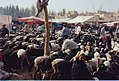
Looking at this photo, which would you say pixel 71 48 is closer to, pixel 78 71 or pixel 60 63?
pixel 60 63

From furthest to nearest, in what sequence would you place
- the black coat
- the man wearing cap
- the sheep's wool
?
the sheep's wool < the man wearing cap < the black coat

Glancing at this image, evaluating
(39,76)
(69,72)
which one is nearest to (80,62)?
(69,72)

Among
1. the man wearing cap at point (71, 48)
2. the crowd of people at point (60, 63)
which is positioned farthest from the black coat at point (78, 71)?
the man wearing cap at point (71, 48)

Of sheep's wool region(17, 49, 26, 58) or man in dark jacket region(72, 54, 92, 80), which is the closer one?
man in dark jacket region(72, 54, 92, 80)

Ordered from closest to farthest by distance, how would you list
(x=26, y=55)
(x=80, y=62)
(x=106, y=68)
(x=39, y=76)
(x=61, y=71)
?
(x=80, y=62) < (x=61, y=71) < (x=39, y=76) < (x=106, y=68) < (x=26, y=55)

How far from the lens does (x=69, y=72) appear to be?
8.27 m

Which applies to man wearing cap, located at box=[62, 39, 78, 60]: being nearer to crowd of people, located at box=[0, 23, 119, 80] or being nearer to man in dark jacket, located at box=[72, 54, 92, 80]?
crowd of people, located at box=[0, 23, 119, 80]

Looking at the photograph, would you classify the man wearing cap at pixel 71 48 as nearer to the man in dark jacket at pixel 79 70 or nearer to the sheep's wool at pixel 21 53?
the sheep's wool at pixel 21 53

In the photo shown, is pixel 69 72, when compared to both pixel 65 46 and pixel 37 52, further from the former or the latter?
pixel 37 52

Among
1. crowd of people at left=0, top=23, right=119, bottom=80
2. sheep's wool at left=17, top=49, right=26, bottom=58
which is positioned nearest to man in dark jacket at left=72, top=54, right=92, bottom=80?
crowd of people at left=0, top=23, right=119, bottom=80

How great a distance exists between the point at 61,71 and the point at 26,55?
311 cm

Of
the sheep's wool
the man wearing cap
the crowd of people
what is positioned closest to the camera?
the crowd of people

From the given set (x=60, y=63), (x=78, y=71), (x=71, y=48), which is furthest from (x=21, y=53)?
(x=78, y=71)

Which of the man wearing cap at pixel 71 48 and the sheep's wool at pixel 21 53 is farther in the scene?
the sheep's wool at pixel 21 53
